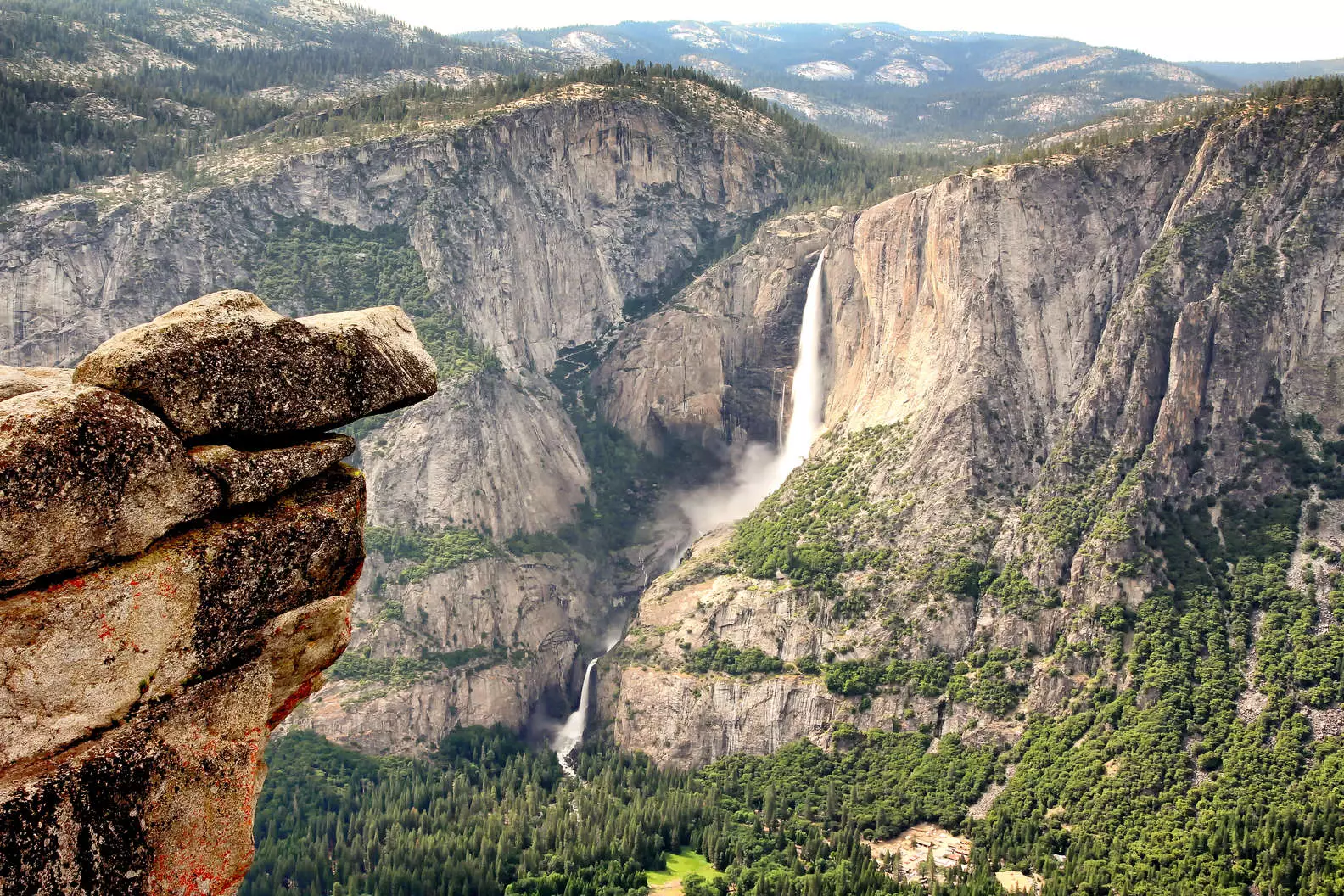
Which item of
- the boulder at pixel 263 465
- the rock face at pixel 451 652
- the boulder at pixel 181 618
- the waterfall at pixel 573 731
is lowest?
the waterfall at pixel 573 731

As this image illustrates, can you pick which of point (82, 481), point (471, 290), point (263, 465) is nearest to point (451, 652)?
point (471, 290)

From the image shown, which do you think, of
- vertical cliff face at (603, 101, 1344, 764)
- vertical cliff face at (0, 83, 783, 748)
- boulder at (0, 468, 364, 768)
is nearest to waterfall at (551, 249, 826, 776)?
vertical cliff face at (0, 83, 783, 748)

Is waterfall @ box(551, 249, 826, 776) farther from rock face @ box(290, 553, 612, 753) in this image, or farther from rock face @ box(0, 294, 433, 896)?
rock face @ box(0, 294, 433, 896)

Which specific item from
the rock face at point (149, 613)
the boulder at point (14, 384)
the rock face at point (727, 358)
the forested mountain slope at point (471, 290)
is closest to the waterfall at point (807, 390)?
the rock face at point (727, 358)

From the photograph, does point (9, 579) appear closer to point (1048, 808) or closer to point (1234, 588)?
point (1048, 808)

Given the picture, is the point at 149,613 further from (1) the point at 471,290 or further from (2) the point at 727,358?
(2) the point at 727,358

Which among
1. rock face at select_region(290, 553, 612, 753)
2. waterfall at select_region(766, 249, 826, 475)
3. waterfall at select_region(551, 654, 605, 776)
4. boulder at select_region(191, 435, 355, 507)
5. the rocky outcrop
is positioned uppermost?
boulder at select_region(191, 435, 355, 507)

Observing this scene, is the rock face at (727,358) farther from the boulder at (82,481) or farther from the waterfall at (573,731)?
the boulder at (82,481)
